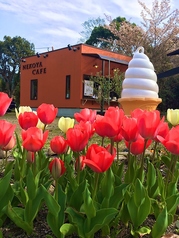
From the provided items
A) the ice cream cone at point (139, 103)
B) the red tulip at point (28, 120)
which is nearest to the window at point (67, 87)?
the ice cream cone at point (139, 103)

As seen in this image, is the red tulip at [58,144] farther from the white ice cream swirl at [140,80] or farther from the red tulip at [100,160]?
the white ice cream swirl at [140,80]

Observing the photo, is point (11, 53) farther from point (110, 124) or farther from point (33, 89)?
point (110, 124)

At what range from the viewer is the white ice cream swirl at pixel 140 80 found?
470 cm

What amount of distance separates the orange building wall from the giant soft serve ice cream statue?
11699 mm

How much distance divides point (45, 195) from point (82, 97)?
51.0 ft

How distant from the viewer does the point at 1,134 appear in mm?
1209

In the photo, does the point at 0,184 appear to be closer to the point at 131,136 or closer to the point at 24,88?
the point at 131,136

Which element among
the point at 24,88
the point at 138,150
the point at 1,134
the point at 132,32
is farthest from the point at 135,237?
the point at 132,32

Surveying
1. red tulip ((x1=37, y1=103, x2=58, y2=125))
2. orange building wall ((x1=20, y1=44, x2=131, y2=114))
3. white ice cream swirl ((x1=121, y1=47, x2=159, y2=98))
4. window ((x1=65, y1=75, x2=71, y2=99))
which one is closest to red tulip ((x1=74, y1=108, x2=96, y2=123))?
red tulip ((x1=37, y1=103, x2=58, y2=125))

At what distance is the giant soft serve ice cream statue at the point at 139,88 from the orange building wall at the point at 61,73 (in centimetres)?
1170

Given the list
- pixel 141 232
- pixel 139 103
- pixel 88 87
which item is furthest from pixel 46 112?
pixel 88 87

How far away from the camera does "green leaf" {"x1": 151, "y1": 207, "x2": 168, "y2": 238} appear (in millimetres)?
1145

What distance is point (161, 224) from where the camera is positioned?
3.82 feet

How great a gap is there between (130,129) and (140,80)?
11.7 feet
